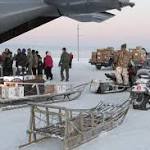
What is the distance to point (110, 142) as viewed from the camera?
22.4ft

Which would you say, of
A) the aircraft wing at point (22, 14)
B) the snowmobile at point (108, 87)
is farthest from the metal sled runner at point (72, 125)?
the snowmobile at point (108, 87)

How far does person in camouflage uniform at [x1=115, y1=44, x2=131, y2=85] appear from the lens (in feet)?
42.4

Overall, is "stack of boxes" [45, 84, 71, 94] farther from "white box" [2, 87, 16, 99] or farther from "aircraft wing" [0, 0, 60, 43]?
"aircraft wing" [0, 0, 60, 43]

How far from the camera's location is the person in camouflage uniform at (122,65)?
12928 mm

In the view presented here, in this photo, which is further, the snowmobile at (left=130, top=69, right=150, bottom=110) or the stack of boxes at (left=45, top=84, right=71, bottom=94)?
the stack of boxes at (left=45, top=84, right=71, bottom=94)

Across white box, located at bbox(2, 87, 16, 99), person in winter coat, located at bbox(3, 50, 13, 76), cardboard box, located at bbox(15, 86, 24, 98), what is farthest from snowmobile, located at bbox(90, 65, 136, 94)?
person in winter coat, located at bbox(3, 50, 13, 76)

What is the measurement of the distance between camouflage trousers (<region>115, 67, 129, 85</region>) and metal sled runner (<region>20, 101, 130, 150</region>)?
17.9ft

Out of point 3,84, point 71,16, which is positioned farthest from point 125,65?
point 71,16

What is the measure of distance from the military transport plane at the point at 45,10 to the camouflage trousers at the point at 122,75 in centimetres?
530

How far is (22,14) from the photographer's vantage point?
7.55m

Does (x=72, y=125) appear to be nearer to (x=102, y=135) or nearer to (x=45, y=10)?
(x=102, y=135)

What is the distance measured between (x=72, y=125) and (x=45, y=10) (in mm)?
2501

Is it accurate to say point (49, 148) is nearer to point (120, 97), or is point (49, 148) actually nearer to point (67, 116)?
point (67, 116)

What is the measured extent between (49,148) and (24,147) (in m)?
0.38
